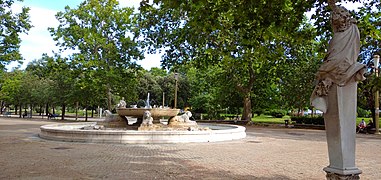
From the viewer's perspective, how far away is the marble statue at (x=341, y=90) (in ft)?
16.5

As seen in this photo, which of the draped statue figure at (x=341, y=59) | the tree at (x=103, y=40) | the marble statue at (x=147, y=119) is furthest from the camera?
the tree at (x=103, y=40)

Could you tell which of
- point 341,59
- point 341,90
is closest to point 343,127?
point 341,90

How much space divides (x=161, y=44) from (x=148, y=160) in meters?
21.7

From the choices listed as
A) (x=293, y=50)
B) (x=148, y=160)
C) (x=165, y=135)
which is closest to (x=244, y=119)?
(x=293, y=50)

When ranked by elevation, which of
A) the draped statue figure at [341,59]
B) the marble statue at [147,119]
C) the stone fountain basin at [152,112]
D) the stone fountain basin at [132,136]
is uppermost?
the draped statue figure at [341,59]

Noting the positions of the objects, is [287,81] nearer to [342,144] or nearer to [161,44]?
[161,44]

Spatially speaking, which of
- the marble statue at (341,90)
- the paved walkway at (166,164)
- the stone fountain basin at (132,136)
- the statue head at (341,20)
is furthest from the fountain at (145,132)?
the statue head at (341,20)

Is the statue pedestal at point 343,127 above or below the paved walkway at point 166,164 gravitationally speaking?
above

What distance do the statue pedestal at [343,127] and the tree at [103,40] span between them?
91.2 ft

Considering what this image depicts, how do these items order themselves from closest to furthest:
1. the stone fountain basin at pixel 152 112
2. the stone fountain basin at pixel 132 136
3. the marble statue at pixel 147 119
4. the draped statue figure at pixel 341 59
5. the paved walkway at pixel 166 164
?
the draped statue figure at pixel 341 59 < the paved walkway at pixel 166 164 < the stone fountain basin at pixel 132 136 < the marble statue at pixel 147 119 < the stone fountain basin at pixel 152 112

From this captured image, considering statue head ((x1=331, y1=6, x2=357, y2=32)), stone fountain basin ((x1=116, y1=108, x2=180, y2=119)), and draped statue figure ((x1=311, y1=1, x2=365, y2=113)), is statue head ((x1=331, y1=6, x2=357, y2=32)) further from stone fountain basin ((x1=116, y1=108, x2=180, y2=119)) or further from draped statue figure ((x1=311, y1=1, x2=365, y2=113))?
stone fountain basin ((x1=116, y1=108, x2=180, y2=119))

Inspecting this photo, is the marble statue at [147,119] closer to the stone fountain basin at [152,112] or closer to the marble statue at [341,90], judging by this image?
the stone fountain basin at [152,112]

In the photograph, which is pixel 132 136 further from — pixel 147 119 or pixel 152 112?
pixel 152 112

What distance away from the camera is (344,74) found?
500cm
